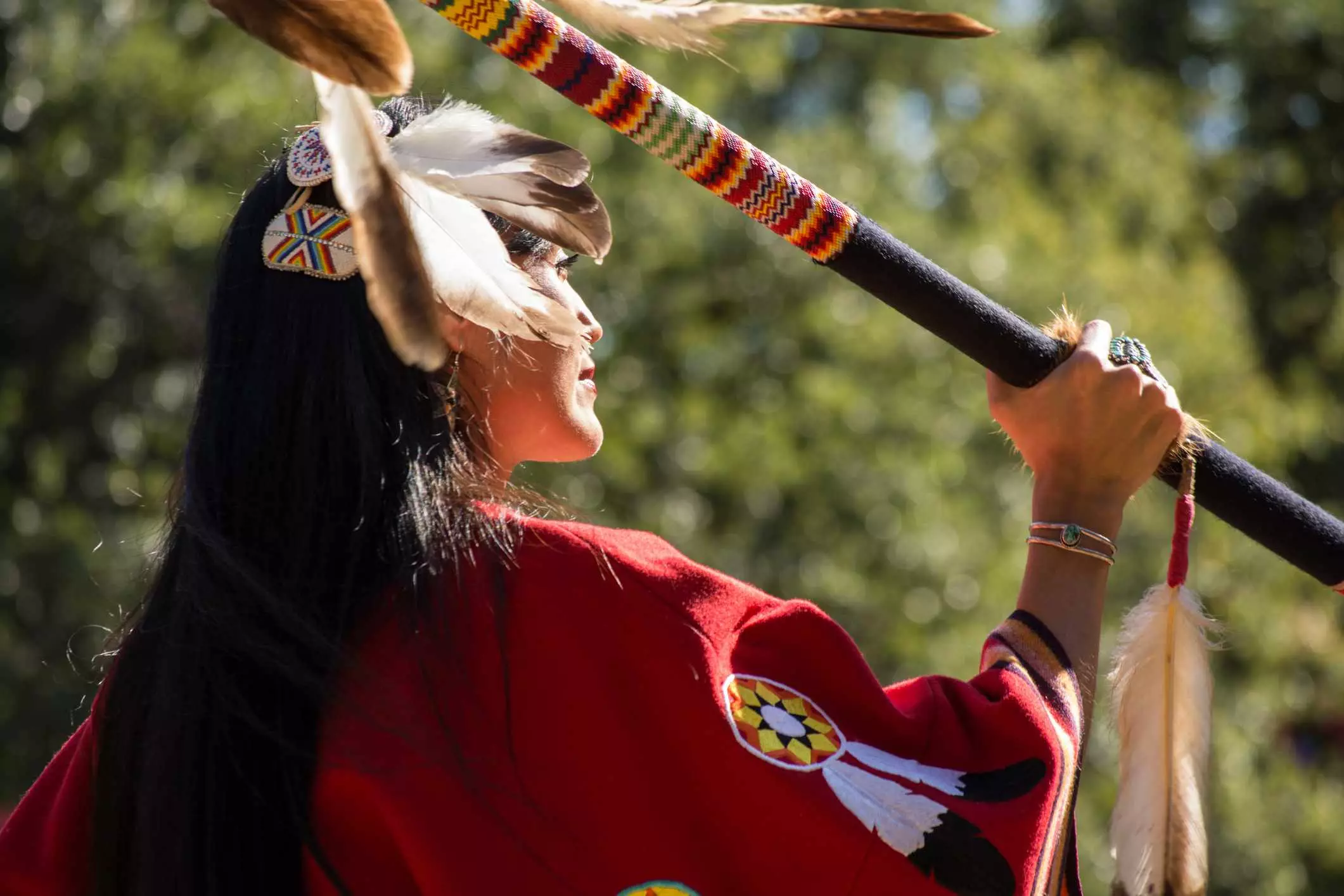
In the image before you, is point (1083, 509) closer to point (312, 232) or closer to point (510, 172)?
point (510, 172)

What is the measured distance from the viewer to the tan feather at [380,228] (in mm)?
1366

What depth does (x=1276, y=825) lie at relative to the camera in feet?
33.0

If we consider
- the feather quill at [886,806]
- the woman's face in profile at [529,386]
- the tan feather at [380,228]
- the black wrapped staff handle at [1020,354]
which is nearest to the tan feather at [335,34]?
the tan feather at [380,228]

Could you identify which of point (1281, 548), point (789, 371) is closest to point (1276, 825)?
point (789, 371)

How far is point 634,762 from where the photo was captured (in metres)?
1.59

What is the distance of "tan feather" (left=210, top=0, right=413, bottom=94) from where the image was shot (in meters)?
1.46

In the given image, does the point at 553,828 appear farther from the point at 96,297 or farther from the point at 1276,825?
the point at 1276,825

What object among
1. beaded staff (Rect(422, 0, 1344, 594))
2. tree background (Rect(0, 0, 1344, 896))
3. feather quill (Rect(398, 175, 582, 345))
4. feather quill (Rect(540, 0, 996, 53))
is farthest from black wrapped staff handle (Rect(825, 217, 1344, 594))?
tree background (Rect(0, 0, 1344, 896))

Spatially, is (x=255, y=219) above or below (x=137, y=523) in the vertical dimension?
above

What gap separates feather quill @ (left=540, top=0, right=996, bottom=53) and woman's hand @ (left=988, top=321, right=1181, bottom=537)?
1.48 feet

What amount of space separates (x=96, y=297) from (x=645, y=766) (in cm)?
474

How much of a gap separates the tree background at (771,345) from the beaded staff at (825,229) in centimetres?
99

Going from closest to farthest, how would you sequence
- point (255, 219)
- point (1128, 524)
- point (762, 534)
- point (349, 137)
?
point (349, 137), point (255, 219), point (762, 534), point (1128, 524)

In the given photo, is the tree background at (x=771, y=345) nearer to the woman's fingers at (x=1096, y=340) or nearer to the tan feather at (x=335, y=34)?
the woman's fingers at (x=1096, y=340)
